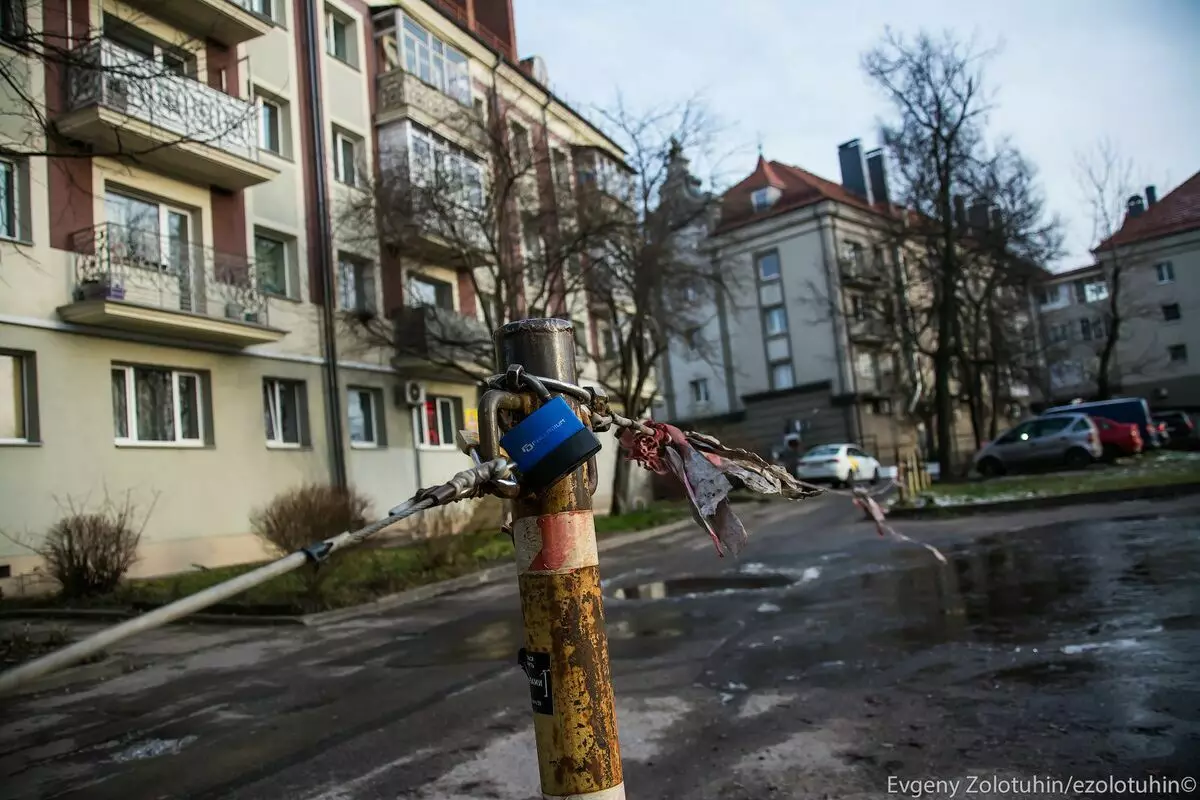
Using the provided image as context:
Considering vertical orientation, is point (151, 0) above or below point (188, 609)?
above

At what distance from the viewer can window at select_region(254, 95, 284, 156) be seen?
1912 centimetres

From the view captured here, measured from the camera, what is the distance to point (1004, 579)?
8.34 metres

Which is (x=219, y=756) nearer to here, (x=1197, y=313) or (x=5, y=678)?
(x=5, y=678)

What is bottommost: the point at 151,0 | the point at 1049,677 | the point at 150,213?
the point at 1049,677

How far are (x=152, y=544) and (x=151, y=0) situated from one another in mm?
10150

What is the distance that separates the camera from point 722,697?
16.4ft

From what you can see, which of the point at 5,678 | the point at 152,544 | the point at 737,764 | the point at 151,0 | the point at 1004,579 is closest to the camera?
the point at 5,678

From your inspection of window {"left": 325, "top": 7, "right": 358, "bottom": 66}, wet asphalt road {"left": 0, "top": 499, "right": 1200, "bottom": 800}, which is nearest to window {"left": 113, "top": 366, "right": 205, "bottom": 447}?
wet asphalt road {"left": 0, "top": 499, "right": 1200, "bottom": 800}

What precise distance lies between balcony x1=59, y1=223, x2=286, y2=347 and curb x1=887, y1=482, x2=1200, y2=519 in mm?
13442

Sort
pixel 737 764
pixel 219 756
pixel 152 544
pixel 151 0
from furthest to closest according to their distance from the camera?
pixel 151 0
pixel 152 544
pixel 219 756
pixel 737 764

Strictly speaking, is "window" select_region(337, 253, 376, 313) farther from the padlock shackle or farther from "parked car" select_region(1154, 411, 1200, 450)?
"parked car" select_region(1154, 411, 1200, 450)

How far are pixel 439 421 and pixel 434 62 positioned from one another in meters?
10.4

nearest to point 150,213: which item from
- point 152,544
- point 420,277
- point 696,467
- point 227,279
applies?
point 227,279

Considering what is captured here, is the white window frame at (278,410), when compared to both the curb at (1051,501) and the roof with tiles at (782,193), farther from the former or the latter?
the roof with tiles at (782,193)
